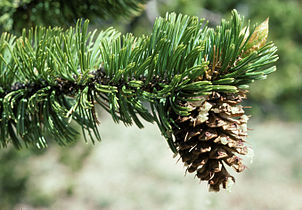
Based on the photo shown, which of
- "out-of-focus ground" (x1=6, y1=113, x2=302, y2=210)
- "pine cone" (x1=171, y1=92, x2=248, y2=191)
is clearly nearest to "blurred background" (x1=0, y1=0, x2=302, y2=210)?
"out-of-focus ground" (x1=6, y1=113, x2=302, y2=210)

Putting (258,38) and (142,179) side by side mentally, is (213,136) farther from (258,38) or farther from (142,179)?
(142,179)

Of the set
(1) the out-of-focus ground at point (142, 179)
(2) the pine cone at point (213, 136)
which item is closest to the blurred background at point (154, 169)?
(1) the out-of-focus ground at point (142, 179)

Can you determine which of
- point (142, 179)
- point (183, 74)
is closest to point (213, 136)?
point (183, 74)

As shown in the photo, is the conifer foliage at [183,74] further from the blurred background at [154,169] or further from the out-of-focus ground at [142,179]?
the out-of-focus ground at [142,179]

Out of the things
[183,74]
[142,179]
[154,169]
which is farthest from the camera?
[154,169]

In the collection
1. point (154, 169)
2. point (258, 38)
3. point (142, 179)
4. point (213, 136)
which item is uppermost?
point (154, 169)

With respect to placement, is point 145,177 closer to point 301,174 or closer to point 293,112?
point 301,174
